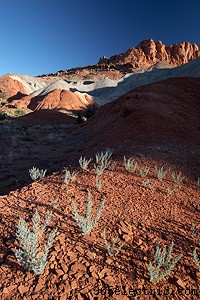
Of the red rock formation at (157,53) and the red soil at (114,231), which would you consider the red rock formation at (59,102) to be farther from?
the red rock formation at (157,53)

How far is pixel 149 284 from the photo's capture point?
2107mm

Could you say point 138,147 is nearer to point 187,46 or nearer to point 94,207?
point 94,207

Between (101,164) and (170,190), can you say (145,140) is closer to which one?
(101,164)

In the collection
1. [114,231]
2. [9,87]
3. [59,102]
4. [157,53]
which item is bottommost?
[114,231]

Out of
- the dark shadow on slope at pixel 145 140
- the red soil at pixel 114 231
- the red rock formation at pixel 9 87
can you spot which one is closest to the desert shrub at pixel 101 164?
the red soil at pixel 114 231

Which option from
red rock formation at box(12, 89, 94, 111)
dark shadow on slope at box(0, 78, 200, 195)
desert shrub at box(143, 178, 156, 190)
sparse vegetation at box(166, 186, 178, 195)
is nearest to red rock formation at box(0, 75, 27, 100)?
red rock formation at box(12, 89, 94, 111)

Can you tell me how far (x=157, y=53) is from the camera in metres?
105

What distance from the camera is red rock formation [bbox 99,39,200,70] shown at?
334 feet

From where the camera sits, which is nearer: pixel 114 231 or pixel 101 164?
pixel 114 231

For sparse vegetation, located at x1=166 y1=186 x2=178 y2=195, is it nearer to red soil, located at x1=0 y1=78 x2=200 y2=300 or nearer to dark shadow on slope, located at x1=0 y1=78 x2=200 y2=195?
red soil, located at x1=0 y1=78 x2=200 y2=300

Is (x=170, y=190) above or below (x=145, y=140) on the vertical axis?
below

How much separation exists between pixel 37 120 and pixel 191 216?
934 inches

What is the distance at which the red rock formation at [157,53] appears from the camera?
334 feet

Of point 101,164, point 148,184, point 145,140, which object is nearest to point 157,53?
point 145,140
